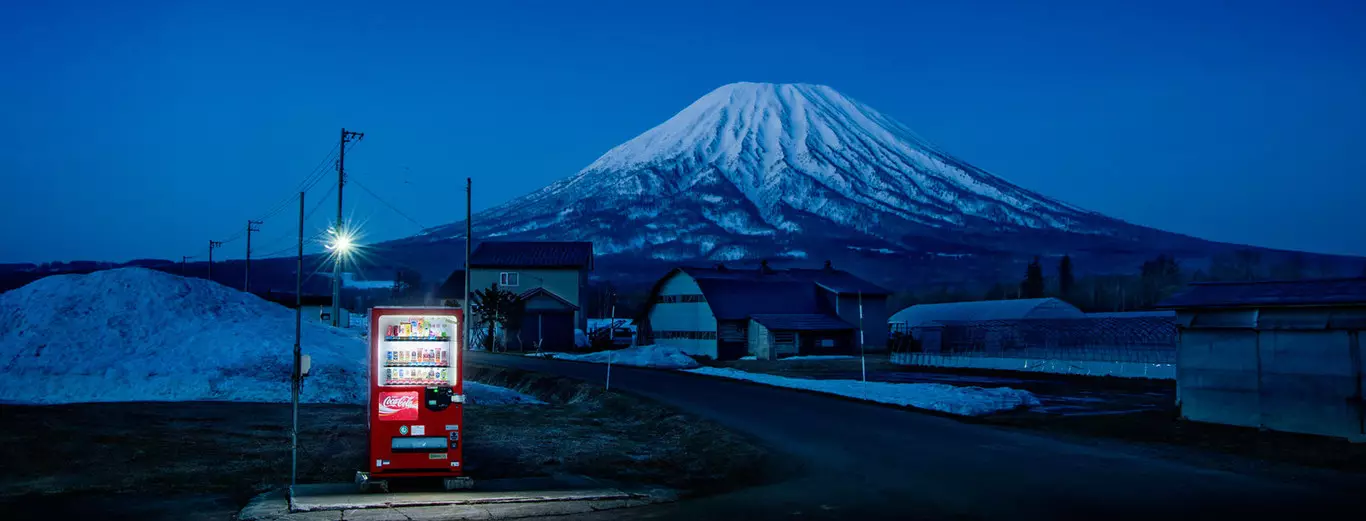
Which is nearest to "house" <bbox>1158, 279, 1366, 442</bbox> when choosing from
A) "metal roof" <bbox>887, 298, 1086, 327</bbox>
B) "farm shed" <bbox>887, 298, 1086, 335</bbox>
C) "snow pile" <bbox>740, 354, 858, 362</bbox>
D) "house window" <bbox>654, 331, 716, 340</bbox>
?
"snow pile" <bbox>740, 354, 858, 362</bbox>

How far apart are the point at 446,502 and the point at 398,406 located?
1.69m

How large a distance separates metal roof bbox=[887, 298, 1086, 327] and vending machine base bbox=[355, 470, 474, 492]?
58965 millimetres

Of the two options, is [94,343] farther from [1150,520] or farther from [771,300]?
[771,300]

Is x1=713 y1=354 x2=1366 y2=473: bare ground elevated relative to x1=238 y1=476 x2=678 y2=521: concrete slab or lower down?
elevated

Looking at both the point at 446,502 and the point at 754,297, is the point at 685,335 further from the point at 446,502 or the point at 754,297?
the point at 446,502

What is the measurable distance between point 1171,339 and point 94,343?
4309cm

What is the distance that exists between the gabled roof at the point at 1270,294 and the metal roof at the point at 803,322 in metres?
43.2

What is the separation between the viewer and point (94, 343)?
29469 millimetres

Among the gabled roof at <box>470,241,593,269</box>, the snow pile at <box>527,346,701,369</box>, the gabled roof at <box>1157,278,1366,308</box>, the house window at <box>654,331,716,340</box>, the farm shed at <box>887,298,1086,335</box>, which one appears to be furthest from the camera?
the gabled roof at <box>470,241,593,269</box>

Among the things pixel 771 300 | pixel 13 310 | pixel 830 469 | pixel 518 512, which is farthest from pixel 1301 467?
pixel 771 300

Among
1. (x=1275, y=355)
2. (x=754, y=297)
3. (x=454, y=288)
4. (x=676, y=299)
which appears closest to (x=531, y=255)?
(x=454, y=288)

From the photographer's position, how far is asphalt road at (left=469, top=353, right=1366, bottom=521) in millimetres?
12438

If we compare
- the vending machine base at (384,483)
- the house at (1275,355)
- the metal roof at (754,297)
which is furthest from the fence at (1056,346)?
the vending machine base at (384,483)

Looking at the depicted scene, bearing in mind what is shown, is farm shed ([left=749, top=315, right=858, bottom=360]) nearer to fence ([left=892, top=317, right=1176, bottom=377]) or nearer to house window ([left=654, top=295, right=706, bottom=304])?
house window ([left=654, top=295, right=706, bottom=304])
